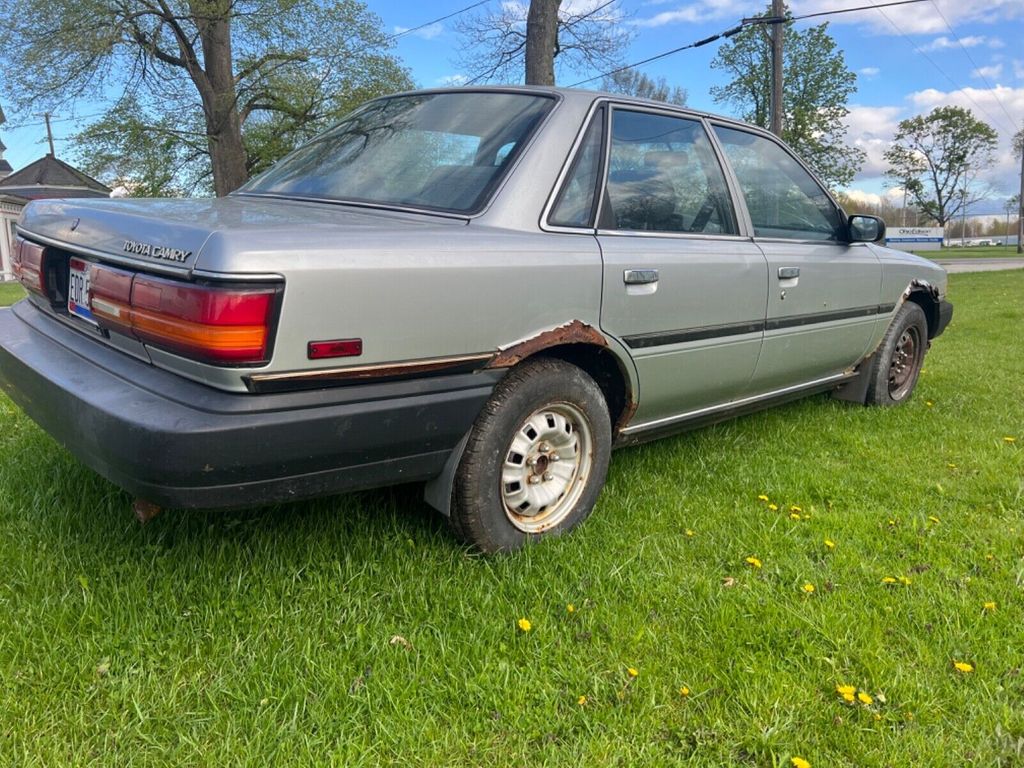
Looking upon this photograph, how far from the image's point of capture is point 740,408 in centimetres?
368

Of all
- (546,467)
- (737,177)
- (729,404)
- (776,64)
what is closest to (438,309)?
(546,467)

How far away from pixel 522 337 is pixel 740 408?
65.1 inches

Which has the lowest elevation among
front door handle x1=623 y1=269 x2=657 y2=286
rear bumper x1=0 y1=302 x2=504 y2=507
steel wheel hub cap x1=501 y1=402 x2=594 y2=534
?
steel wheel hub cap x1=501 y1=402 x2=594 y2=534

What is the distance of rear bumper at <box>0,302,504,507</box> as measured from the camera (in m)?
1.88

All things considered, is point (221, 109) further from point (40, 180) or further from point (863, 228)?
point (40, 180)

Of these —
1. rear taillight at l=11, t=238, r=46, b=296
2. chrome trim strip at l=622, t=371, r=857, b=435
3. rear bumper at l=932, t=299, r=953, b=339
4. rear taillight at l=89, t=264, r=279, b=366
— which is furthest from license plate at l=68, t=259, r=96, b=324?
rear bumper at l=932, t=299, r=953, b=339

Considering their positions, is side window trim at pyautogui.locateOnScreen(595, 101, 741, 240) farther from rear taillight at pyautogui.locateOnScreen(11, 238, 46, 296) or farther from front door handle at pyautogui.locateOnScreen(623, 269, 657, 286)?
rear taillight at pyautogui.locateOnScreen(11, 238, 46, 296)

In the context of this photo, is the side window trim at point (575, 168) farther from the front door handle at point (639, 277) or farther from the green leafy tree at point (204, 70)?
the green leafy tree at point (204, 70)

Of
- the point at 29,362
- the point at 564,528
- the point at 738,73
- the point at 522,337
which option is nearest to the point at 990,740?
the point at 564,528

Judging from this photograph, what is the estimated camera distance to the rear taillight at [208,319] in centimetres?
186

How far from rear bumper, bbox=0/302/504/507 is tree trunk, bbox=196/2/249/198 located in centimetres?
1601

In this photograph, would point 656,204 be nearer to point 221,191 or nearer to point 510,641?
point 510,641

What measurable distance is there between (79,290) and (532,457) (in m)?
1.58

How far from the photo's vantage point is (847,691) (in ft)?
6.60
